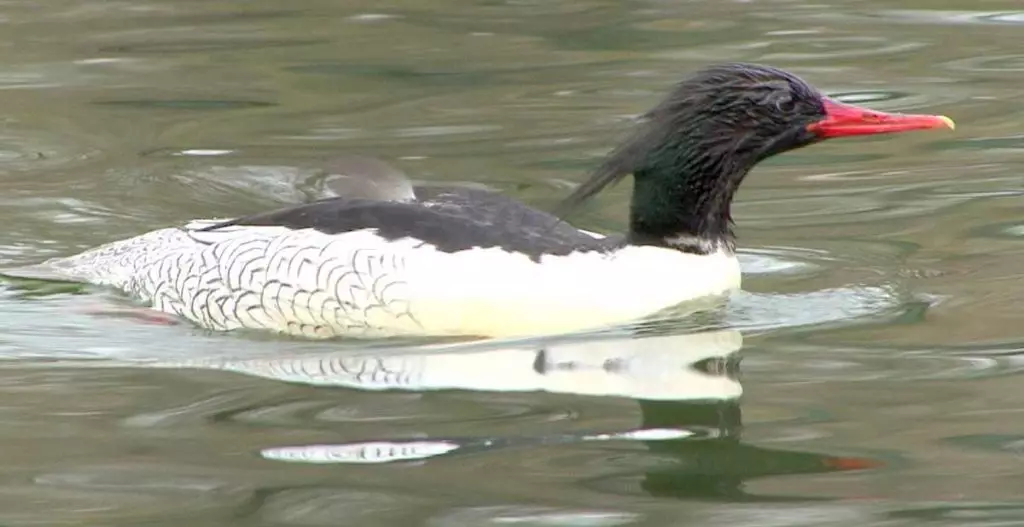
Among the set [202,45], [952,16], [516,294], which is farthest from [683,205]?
[952,16]

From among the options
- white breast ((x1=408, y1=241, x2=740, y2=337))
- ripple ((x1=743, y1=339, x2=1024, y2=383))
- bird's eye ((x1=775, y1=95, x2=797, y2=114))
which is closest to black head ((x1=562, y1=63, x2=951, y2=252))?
bird's eye ((x1=775, y1=95, x2=797, y2=114))

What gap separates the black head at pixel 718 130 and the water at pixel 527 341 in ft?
1.69

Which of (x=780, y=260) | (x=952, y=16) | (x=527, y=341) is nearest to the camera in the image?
(x=527, y=341)

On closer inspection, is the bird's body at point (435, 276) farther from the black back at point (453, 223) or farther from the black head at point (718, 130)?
the black head at point (718, 130)

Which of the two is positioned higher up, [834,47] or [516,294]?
[834,47]

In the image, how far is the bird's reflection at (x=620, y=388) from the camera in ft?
18.7

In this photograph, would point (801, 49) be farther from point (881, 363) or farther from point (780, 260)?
point (881, 363)

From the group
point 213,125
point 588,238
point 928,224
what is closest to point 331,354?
point 588,238

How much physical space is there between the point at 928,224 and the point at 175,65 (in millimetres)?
5404

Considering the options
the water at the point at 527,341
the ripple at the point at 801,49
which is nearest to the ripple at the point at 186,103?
the water at the point at 527,341

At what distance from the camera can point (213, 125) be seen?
1136 centimetres

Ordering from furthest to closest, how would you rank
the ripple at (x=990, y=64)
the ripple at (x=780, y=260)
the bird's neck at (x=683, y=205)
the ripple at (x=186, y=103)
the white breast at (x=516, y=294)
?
the ripple at (x=990, y=64) < the ripple at (x=186, y=103) < the ripple at (x=780, y=260) < the bird's neck at (x=683, y=205) < the white breast at (x=516, y=294)

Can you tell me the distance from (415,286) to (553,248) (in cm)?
52

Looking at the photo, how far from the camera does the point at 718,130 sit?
7.46m
